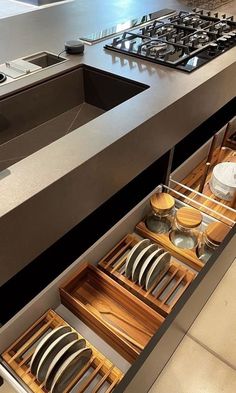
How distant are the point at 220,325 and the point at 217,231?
0.91 feet

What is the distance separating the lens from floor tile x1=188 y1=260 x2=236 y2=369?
0.96 metres

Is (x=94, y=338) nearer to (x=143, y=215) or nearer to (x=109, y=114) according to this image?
(x=143, y=215)

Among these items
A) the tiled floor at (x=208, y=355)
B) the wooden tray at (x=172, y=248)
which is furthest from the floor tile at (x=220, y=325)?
the wooden tray at (x=172, y=248)

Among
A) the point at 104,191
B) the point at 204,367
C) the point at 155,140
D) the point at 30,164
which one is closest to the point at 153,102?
the point at 155,140

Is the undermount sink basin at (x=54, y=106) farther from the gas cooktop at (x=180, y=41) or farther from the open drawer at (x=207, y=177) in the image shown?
the open drawer at (x=207, y=177)

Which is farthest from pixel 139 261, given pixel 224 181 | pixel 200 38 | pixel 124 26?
pixel 124 26

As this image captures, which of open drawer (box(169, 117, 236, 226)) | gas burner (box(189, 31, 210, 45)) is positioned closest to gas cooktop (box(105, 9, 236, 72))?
gas burner (box(189, 31, 210, 45))

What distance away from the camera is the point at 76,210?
747 mm

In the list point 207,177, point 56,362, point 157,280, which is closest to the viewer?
point 56,362

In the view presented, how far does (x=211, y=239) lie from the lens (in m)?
0.97

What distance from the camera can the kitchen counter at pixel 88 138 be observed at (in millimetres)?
632

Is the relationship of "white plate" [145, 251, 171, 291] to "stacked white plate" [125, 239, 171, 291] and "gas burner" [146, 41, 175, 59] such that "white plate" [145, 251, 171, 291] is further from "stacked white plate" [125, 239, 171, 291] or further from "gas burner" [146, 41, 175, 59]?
"gas burner" [146, 41, 175, 59]

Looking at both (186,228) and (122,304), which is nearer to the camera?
(122,304)

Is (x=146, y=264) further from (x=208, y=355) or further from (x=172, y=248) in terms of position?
(x=208, y=355)
